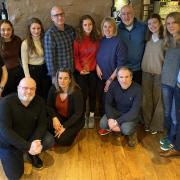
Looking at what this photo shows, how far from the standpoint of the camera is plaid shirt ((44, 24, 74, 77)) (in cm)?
320

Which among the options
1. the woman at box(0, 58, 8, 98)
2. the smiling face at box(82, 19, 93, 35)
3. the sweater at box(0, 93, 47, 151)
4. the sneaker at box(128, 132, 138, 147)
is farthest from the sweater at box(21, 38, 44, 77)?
the sneaker at box(128, 132, 138, 147)

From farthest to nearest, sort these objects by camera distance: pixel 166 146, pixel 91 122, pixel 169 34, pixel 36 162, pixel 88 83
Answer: pixel 91 122
pixel 88 83
pixel 166 146
pixel 169 34
pixel 36 162

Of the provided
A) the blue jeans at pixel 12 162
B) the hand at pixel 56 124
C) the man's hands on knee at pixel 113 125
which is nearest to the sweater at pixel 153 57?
the man's hands on knee at pixel 113 125

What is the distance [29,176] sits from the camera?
2699mm

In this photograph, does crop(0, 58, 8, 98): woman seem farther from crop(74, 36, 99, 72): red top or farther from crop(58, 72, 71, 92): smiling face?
crop(74, 36, 99, 72): red top

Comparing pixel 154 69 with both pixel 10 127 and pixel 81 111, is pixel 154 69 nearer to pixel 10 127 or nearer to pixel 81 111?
pixel 81 111

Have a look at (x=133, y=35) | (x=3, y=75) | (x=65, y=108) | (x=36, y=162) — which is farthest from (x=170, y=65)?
(x=3, y=75)

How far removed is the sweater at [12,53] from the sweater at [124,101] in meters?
1.06

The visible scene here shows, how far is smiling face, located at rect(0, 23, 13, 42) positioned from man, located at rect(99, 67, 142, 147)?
1.20m

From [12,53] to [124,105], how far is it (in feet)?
4.32

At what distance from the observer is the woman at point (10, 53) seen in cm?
317

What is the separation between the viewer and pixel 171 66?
9.49ft

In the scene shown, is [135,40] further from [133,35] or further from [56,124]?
[56,124]

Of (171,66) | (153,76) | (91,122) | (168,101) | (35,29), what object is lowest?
(91,122)
